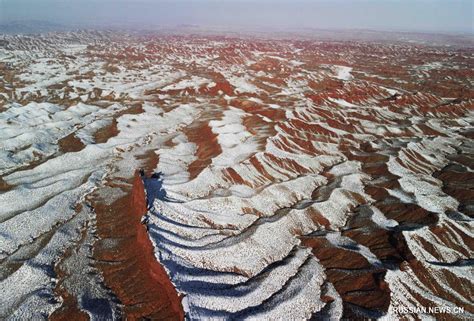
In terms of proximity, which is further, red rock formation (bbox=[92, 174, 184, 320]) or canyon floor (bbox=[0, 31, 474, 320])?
canyon floor (bbox=[0, 31, 474, 320])

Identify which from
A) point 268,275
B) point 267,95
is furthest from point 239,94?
point 268,275

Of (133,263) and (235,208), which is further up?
(235,208)

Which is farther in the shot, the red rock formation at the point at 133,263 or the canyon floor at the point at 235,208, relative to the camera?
the canyon floor at the point at 235,208

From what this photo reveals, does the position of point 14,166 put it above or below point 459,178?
below

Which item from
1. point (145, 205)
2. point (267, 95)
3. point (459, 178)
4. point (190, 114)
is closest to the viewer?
point (145, 205)

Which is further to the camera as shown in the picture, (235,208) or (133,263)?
(235,208)

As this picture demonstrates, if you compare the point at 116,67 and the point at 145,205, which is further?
the point at 116,67

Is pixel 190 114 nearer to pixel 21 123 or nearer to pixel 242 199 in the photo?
pixel 21 123

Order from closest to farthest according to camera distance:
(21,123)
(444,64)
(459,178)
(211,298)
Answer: (211,298) → (459,178) → (21,123) → (444,64)
